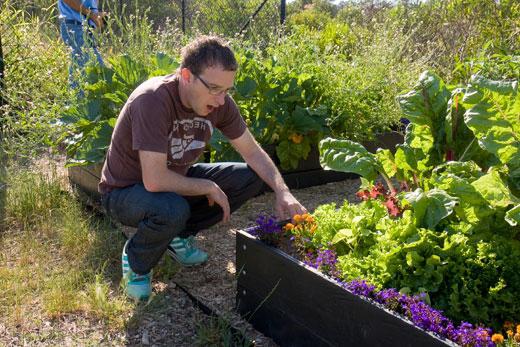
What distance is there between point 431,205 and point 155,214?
125 cm

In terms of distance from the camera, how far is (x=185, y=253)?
3209mm

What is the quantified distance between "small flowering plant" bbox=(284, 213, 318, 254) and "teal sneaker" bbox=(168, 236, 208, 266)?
2.69ft

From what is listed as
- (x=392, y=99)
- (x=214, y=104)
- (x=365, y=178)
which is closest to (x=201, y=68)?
(x=214, y=104)

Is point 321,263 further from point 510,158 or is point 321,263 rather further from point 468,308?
point 510,158

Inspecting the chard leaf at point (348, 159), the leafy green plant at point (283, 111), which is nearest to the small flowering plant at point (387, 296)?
the chard leaf at point (348, 159)

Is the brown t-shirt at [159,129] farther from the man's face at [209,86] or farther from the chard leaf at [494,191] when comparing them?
the chard leaf at [494,191]

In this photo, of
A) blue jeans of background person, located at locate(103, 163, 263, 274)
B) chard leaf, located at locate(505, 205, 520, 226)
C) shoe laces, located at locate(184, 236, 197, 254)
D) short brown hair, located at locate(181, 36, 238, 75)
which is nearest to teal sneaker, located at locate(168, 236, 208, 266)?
shoe laces, located at locate(184, 236, 197, 254)

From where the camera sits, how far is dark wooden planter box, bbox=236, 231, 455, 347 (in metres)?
1.95

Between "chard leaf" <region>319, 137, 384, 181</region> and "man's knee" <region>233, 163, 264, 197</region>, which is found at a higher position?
"chard leaf" <region>319, 137, 384, 181</region>

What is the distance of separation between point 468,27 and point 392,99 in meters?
2.09

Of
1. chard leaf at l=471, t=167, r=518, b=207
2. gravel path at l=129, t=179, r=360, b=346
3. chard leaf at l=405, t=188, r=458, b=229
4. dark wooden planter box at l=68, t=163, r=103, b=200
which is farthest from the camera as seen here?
dark wooden planter box at l=68, t=163, r=103, b=200

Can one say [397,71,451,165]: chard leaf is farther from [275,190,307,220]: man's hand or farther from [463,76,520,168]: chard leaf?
[275,190,307,220]: man's hand

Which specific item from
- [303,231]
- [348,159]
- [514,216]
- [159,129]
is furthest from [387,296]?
[159,129]

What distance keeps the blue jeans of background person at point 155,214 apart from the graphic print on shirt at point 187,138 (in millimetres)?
242
